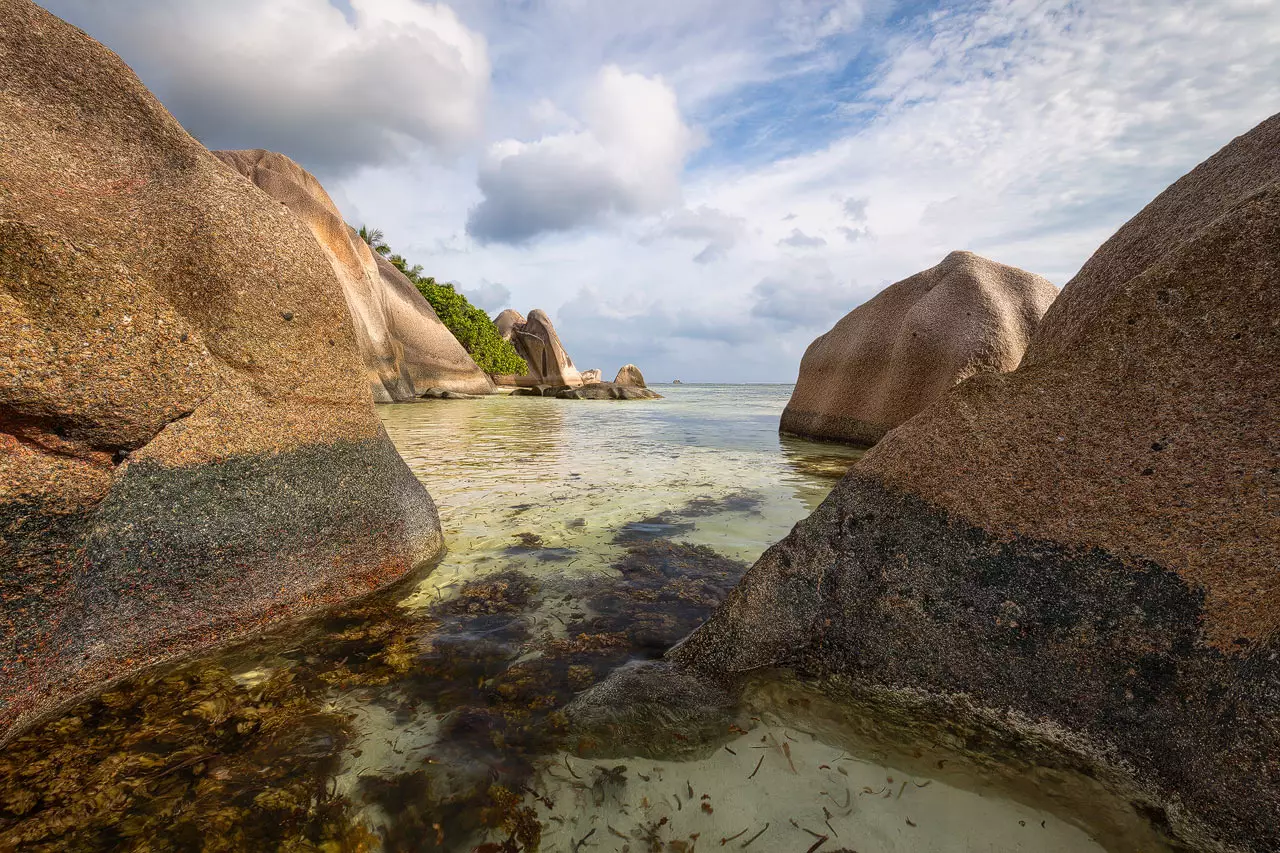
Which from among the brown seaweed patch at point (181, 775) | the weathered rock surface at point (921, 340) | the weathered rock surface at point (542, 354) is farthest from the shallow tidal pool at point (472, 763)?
the weathered rock surface at point (542, 354)

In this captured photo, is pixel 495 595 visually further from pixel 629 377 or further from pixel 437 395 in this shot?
pixel 629 377

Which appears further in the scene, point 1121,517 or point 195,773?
point 1121,517

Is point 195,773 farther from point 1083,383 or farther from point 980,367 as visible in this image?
point 980,367

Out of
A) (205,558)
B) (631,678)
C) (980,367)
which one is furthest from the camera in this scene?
(980,367)

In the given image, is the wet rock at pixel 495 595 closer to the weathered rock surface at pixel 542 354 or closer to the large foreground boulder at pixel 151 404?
the large foreground boulder at pixel 151 404

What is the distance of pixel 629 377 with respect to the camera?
113 ft

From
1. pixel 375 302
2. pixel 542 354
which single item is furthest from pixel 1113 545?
pixel 542 354

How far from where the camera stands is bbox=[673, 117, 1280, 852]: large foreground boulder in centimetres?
149

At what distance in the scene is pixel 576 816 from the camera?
4.92ft

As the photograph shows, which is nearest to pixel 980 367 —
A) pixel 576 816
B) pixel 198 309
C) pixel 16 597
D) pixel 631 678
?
pixel 631 678

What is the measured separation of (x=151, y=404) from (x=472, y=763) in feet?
5.18

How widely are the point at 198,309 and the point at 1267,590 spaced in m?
4.13

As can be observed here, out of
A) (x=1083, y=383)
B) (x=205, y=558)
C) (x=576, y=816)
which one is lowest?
(x=576, y=816)

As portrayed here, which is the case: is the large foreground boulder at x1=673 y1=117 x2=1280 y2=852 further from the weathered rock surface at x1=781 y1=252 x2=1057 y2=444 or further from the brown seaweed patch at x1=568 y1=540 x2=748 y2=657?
the weathered rock surface at x1=781 y1=252 x2=1057 y2=444
